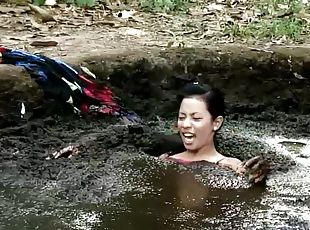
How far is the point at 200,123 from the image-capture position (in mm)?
4543

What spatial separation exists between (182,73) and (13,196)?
2.75 meters

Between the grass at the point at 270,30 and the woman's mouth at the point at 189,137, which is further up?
the woman's mouth at the point at 189,137

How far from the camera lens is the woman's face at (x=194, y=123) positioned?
14.8 ft

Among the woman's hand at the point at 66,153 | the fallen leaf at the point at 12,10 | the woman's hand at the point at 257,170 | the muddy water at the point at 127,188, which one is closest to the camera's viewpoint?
the muddy water at the point at 127,188

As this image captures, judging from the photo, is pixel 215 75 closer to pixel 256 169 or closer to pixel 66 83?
pixel 66 83

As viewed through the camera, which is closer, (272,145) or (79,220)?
(79,220)

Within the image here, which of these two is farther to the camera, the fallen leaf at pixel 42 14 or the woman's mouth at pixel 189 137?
the fallen leaf at pixel 42 14

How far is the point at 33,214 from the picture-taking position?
3.25 meters

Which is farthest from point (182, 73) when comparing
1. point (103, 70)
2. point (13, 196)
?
point (13, 196)

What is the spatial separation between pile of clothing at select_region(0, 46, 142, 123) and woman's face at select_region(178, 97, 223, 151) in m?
1.03

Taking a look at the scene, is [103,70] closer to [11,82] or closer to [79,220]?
[11,82]

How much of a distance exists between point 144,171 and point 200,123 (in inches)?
24.6

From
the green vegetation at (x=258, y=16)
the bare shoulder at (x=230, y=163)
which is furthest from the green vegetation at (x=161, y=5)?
the bare shoulder at (x=230, y=163)

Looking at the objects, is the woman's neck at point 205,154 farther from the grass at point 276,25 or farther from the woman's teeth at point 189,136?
the grass at point 276,25
